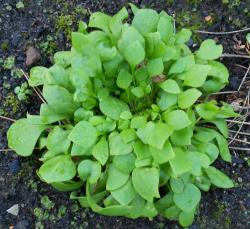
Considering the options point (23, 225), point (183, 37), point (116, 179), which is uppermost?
point (183, 37)

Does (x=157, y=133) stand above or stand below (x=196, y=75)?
below

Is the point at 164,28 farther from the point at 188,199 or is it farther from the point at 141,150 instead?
the point at 188,199

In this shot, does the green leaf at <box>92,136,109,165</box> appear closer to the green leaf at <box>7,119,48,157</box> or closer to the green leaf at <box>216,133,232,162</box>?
the green leaf at <box>7,119,48,157</box>

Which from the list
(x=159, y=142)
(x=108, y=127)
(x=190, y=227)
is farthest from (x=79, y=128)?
(x=190, y=227)

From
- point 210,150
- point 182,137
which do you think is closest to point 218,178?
point 210,150

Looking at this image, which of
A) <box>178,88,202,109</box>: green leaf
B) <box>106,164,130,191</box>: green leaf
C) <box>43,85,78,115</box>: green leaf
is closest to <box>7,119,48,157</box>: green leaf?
<box>43,85,78,115</box>: green leaf

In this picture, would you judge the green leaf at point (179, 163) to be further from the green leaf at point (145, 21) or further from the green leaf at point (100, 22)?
the green leaf at point (100, 22)

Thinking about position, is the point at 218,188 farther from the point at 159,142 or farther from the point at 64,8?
the point at 64,8

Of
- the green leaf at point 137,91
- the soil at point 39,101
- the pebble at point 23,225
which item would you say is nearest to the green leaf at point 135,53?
the green leaf at point 137,91
